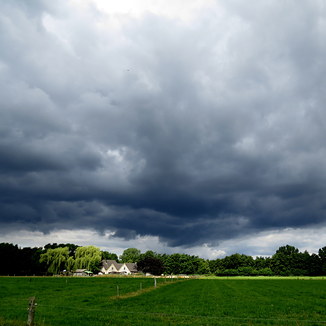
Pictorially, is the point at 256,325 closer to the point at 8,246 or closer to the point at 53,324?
the point at 53,324

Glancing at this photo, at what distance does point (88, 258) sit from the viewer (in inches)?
5837

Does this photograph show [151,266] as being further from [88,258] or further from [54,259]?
[54,259]

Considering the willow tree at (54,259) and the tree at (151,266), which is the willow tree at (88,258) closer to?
the willow tree at (54,259)

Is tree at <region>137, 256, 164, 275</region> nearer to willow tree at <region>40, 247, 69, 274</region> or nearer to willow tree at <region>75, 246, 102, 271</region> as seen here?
willow tree at <region>75, 246, 102, 271</region>

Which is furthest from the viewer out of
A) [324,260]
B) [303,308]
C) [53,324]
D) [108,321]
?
[324,260]

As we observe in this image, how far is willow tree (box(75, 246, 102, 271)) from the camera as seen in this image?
5787 inches

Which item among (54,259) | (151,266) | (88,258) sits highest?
(88,258)

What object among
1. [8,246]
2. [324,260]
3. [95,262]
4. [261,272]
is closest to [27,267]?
[8,246]

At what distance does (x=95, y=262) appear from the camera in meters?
150

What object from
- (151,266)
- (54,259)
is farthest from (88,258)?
(151,266)

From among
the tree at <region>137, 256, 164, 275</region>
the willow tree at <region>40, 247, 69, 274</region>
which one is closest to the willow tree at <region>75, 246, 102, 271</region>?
the willow tree at <region>40, 247, 69, 274</region>

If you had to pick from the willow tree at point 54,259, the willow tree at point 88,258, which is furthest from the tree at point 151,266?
the willow tree at point 54,259

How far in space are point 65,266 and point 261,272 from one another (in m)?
124

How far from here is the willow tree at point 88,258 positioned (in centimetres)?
14700
